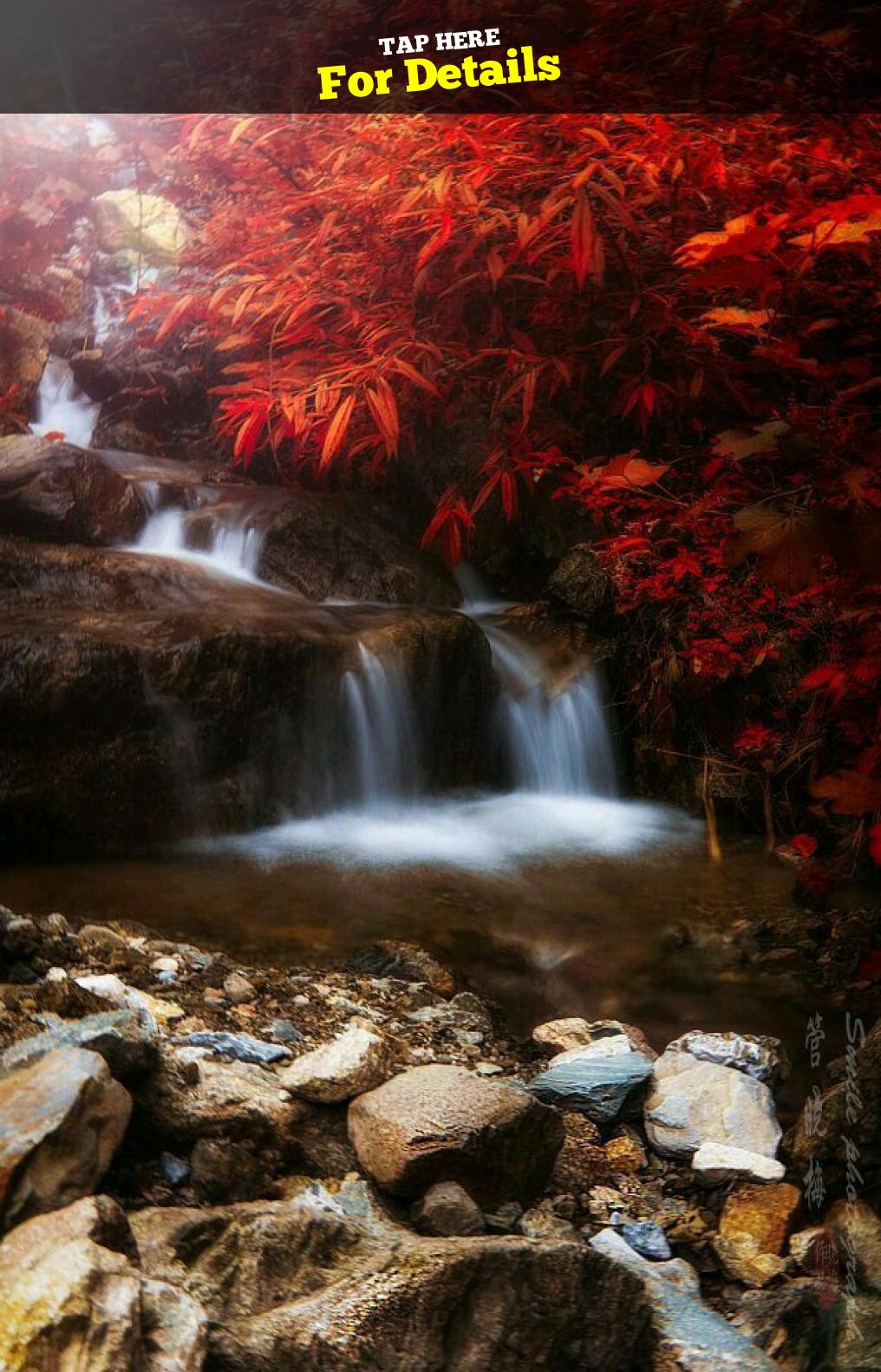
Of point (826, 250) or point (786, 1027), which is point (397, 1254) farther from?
point (826, 250)

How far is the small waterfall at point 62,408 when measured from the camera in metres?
2.39

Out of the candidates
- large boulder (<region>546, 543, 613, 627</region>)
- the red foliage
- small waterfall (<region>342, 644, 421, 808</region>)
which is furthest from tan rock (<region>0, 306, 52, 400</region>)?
large boulder (<region>546, 543, 613, 627</region>)

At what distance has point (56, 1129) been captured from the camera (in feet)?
3.01

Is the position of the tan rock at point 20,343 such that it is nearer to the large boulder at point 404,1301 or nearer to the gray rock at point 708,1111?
the large boulder at point 404,1301

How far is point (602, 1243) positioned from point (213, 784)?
142 centimetres

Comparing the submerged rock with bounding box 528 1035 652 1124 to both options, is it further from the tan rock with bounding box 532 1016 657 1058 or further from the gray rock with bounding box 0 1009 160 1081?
the gray rock with bounding box 0 1009 160 1081

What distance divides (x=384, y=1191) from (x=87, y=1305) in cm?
45

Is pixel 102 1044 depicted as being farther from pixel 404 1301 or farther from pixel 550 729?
pixel 550 729

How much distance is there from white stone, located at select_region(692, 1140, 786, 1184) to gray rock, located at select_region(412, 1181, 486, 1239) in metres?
0.36

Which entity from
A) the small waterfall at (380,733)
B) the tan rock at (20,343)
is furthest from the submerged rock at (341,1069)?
the tan rock at (20,343)

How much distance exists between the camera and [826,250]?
163 cm

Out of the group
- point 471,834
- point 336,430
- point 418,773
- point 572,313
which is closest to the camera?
point 572,313

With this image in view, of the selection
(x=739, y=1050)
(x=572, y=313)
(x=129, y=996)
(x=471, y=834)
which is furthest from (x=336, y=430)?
(x=739, y=1050)

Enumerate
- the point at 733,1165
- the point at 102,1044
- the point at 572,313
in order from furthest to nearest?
1. the point at 572,313
2. the point at 733,1165
3. the point at 102,1044
